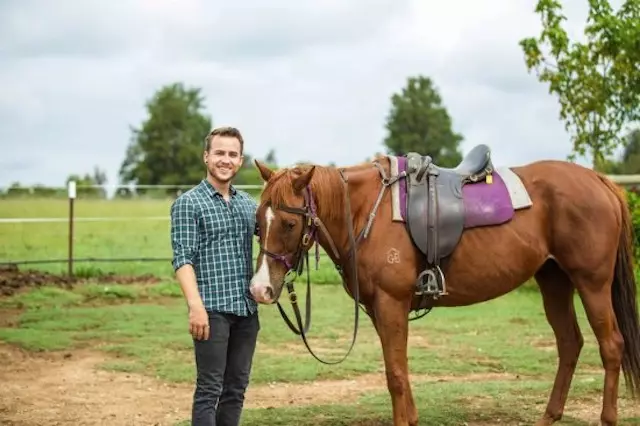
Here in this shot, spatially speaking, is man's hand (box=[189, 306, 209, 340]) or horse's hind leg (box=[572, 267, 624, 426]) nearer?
man's hand (box=[189, 306, 209, 340])

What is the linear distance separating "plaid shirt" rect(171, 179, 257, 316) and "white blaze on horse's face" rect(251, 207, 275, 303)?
2.8 inches

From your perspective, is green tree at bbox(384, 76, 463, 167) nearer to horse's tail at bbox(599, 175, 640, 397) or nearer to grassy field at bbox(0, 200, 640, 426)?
grassy field at bbox(0, 200, 640, 426)

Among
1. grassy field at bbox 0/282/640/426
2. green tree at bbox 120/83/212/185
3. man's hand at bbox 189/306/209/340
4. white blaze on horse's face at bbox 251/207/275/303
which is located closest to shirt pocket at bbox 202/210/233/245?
white blaze on horse's face at bbox 251/207/275/303

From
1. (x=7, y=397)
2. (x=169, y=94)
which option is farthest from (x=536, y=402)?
(x=169, y=94)

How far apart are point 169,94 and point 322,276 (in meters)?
47.9

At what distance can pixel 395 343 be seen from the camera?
4.79 meters

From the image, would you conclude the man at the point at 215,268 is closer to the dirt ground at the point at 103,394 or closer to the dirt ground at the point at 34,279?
the dirt ground at the point at 103,394

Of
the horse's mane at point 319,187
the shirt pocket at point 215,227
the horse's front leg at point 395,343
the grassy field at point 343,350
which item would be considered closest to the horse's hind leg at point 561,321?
the grassy field at point 343,350

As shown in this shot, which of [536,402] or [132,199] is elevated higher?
[132,199]

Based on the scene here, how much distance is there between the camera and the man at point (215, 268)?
4125 mm

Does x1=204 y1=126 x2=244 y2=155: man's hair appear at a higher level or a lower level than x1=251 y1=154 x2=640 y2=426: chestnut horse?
higher

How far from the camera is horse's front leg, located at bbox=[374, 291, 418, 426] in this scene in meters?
4.79

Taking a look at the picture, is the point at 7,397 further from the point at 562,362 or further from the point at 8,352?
the point at 562,362

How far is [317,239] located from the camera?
4.80m
